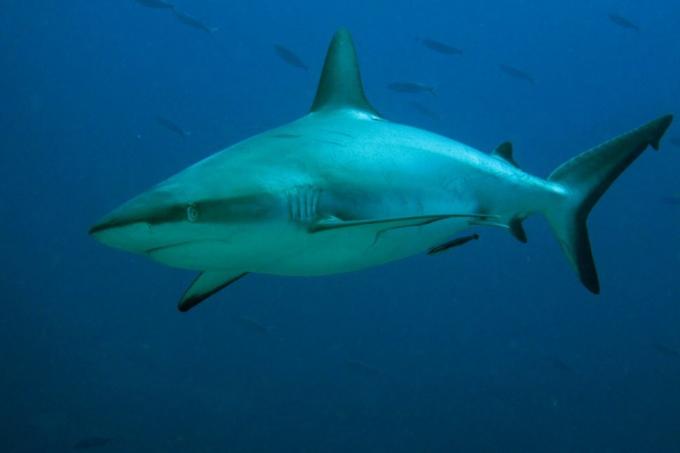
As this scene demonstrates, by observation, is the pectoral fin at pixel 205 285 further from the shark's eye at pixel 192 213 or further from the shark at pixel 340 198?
the shark's eye at pixel 192 213

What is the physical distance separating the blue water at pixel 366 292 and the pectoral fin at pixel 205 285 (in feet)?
31.2

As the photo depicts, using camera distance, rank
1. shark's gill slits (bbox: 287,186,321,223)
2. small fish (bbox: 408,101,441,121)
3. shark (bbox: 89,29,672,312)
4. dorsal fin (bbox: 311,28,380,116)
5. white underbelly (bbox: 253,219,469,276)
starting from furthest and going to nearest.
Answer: small fish (bbox: 408,101,441,121)
dorsal fin (bbox: 311,28,380,116)
white underbelly (bbox: 253,219,469,276)
shark's gill slits (bbox: 287,186,321,223)
shark (bbox: 89,29,672,312)

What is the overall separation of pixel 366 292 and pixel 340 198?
19863 mm

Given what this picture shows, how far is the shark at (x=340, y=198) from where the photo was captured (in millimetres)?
1905

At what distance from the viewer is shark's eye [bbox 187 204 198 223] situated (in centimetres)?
184

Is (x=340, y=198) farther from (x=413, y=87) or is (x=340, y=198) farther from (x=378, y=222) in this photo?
(x=413, y=87)

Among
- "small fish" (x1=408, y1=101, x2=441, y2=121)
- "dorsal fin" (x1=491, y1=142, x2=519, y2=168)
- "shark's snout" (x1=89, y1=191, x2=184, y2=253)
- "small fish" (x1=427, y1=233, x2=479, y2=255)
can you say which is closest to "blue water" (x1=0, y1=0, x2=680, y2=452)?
"small fish" (x1=408, y1=101, x2=441, y2=121)

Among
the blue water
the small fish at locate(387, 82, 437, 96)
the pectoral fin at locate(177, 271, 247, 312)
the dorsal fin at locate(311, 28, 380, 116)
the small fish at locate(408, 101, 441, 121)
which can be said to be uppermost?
the dorsal fin at locate(311, 28, 380, 116)

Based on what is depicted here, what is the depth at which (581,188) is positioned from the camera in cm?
336

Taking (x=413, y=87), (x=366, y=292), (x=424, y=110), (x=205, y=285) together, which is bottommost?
(x=366, y=292)

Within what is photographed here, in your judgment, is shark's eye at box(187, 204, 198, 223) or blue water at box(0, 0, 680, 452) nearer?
shark's eye at box(187, 204, 198, 223)

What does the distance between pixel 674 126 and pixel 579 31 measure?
1225 cm

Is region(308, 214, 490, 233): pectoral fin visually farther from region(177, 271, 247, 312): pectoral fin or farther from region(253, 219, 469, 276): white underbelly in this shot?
region(177, 271, 247, 312): pectoral fin

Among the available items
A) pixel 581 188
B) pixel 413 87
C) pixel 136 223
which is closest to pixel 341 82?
pixel 581 188
